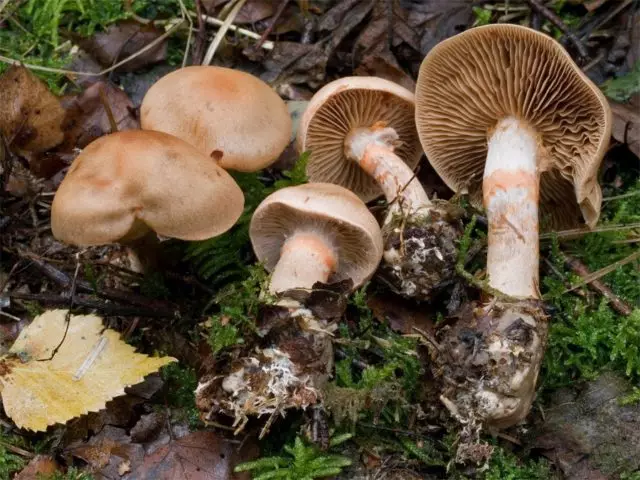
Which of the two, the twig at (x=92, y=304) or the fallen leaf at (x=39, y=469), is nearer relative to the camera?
the fallen leaf at (x=39, y=469)

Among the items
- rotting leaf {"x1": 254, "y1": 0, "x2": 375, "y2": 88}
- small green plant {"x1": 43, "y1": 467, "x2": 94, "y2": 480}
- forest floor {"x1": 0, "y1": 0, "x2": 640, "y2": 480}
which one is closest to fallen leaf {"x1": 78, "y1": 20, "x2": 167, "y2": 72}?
forest floor {"x1": 0, "y1": 0, "x2": 640, "y2": 480}

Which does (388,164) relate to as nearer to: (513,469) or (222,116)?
(222,116)

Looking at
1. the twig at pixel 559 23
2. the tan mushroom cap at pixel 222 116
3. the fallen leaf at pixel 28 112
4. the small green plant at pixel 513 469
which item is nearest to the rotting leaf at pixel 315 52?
the tan mushroom cap at pixel 222 116

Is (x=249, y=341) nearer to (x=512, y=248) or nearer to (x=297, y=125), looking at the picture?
(x=512, y=248)

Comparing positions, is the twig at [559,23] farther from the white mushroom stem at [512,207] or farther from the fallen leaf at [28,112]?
the fallen leaf at [28,112]

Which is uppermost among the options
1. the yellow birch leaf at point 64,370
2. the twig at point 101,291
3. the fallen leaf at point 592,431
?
the twig at point 101,291

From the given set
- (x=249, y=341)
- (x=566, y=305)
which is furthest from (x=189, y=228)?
(x=566, y=305)

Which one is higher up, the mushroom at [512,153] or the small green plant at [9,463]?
the mushroom at [512,153]

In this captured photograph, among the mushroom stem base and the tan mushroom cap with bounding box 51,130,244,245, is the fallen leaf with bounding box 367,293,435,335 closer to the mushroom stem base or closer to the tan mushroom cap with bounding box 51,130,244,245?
the mushroom stem base
